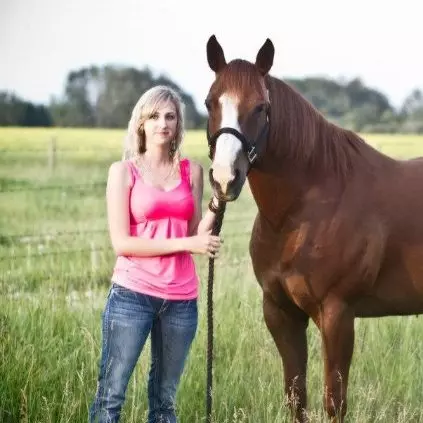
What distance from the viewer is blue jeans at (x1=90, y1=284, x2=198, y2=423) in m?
3.09

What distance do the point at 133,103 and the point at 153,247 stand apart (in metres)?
22.6

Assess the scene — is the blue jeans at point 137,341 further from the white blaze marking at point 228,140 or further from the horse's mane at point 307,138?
the horse's mane at point 307,138

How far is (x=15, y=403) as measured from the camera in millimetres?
3768

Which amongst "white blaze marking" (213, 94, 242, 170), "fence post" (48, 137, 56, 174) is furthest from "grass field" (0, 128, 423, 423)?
"fence post" (48, 137, 56, 174)

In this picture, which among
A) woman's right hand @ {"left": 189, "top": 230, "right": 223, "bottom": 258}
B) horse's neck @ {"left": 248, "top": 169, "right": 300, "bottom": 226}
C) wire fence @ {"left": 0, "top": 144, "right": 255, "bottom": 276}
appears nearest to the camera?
woman's right hand @ {"left": 189, "top": 230, "right": 223, "bottom": 258}

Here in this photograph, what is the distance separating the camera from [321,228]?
338cm

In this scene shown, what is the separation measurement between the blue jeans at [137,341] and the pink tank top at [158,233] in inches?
1.8

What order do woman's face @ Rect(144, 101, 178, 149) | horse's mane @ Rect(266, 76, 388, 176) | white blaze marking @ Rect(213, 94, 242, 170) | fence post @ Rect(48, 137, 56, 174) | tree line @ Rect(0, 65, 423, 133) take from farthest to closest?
tree line @ Rect(0, 65, 423, 133)
fence post @ Rect(48, 137, 56, 174)
horse's mane @ Rect(266, 76, 388, 176)
woman's face @ Rect(144, 101, 178, 149)
white blaze marking @ Rect(213, 94, 242, 170)

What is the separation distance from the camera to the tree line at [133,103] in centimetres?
2609

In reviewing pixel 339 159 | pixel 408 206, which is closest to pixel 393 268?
pixel 408 206

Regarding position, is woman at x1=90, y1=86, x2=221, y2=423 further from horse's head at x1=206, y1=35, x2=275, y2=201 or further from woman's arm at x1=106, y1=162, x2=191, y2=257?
horse's head at x1=206, y1=35, x2=275, y2=201

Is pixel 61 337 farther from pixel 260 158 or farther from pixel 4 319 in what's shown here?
pixel 260 158

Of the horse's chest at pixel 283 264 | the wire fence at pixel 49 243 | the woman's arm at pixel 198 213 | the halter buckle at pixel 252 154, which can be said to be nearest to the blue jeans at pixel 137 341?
the woman's arm at pixel 198 213

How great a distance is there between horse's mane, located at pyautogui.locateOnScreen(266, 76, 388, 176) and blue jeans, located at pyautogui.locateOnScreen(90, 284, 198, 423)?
30.8 inches
